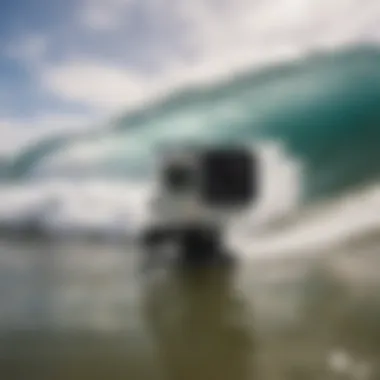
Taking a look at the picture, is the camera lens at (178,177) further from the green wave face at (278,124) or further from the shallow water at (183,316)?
the shallow water at (183,316)

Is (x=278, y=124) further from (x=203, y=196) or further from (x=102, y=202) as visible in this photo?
(x=102, y=202)

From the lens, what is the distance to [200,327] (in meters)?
1.08

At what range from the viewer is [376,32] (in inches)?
44.3

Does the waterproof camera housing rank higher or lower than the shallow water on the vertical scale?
higher

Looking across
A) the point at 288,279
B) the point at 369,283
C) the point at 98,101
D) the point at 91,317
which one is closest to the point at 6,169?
the point at 98,101

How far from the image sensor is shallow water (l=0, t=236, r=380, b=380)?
40.9 inches

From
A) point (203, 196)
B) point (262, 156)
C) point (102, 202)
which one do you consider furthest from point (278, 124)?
point (102, 202)

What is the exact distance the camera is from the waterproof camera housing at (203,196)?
111 centimetres

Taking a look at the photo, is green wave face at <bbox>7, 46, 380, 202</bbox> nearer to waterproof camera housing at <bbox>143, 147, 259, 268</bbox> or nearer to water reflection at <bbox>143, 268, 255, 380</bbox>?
waterproof camera housing at <bbox>143, 147, 259, 268</bbox>

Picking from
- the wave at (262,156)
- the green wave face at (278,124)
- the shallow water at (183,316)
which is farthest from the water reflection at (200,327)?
the green wave face at (278,124)

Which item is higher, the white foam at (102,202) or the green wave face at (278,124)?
the green wave face at (278,124)

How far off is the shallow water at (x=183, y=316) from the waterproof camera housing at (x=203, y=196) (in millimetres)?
71

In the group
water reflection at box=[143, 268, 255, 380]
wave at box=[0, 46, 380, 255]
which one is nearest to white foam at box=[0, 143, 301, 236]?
wave at box=[0, 46, 380, 255]

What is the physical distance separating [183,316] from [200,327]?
37 millimetres
